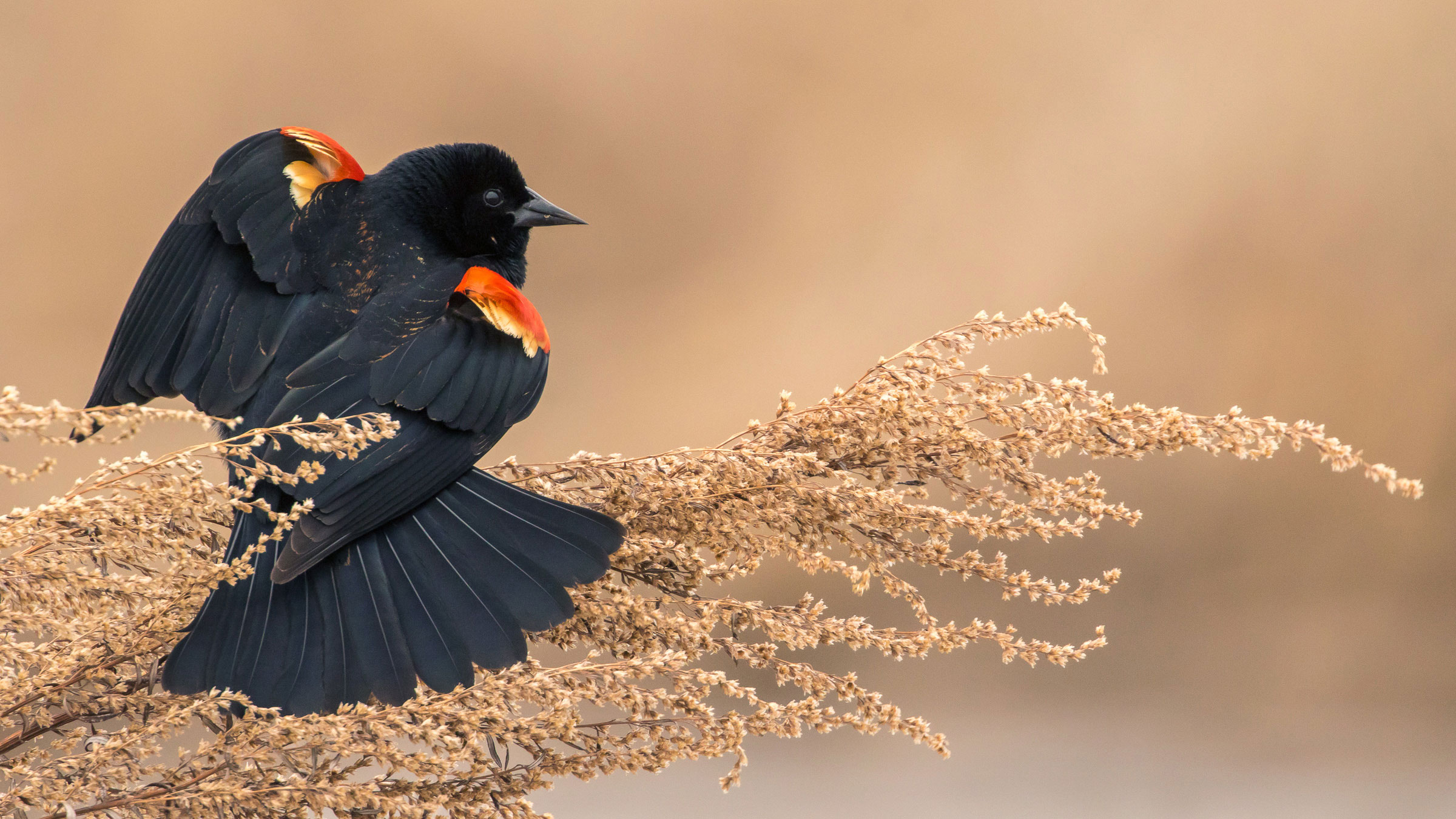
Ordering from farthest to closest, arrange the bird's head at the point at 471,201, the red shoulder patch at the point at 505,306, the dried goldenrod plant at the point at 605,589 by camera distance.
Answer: the bird's head at the point at 471,201
the red shoulder patch at the point at 505,306
the dried goldenrod plant at the point at 605,589

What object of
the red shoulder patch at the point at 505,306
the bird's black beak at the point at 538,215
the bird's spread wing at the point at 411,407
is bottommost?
the bird's spread wing at the point at 411,407

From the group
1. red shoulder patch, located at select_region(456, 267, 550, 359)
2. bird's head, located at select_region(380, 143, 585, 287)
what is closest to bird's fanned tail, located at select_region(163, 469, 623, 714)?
red shoulder patch, located at select_region(456, 267, 550, 359)

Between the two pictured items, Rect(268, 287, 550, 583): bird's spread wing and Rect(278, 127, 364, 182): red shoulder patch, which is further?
Rect(278, 127, 364, 182): red shoulder patch

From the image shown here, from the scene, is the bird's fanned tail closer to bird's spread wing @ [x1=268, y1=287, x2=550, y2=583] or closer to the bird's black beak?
bird's spread wing @ [x1=268, y1=287, x2=550, y2=583]

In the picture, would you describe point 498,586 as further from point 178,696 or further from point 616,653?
point 178,696

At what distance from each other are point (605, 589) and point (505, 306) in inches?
12.6

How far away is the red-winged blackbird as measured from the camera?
0.75 m

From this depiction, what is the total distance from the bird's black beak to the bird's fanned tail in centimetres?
48

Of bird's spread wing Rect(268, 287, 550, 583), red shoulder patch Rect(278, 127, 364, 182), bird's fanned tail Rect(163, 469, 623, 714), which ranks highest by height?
red shoulder patch Rect(278, 127, 364, 182)

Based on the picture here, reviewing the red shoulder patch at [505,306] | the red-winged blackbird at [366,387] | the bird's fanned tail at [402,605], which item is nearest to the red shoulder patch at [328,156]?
the red-winged blackbird at [366,387]

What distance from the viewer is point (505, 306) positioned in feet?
3.40

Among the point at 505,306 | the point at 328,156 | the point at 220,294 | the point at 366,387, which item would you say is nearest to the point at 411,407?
the point at 366,387

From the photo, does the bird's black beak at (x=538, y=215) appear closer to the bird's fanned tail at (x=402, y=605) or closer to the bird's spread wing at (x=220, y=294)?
the bird's spread wing at (x=220, y=294)

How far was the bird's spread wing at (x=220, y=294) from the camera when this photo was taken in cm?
106
